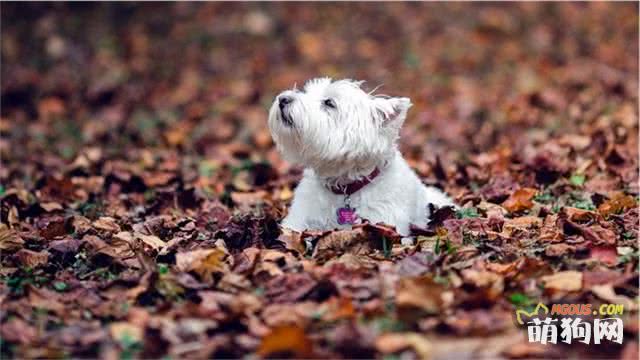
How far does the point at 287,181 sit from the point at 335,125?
2385mm

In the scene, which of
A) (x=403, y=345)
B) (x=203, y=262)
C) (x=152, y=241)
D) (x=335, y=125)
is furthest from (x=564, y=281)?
(x=152, y=241)

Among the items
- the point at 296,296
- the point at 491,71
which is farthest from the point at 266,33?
the point at 296,296

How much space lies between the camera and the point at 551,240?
503 cm

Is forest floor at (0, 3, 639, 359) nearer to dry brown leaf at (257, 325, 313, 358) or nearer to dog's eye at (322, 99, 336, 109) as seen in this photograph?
dry brown leaf at (257, 325, 313, 358)

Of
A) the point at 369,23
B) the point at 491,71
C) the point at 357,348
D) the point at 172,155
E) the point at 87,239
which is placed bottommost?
the point at 357,348

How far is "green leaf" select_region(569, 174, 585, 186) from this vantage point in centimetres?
677

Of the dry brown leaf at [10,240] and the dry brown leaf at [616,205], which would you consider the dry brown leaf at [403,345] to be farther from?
the dry brown leaf at [10,240]

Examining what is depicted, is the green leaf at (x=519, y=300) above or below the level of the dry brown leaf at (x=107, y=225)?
below

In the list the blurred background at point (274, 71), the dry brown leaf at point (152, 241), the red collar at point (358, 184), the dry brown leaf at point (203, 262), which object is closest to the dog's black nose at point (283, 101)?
the red collar at point (358, 184)

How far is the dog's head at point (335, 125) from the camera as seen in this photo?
5391 mm

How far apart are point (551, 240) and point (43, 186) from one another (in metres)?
4.16

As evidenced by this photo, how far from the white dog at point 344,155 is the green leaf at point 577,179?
148cm

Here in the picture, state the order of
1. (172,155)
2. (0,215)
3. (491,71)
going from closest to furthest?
(0,215)
(172,155)
(491,71)

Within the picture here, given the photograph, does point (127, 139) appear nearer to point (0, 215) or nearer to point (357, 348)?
point (0, 215)
